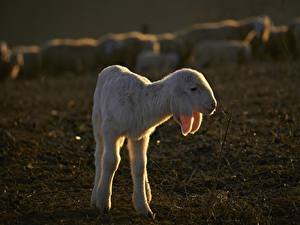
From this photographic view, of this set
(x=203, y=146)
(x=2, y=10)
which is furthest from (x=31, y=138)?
(x=2, y=10)

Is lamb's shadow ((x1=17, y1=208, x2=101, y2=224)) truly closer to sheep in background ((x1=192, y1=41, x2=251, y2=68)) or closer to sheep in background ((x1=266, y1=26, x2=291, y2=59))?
sheep in background ((x1=266, y1=26, x2=291, y2=59))

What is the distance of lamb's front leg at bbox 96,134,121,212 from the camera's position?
18.5 feet

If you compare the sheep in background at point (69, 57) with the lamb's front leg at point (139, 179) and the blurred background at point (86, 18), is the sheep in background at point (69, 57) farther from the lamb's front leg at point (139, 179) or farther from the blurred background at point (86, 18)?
the blurred background at point (86, 18)

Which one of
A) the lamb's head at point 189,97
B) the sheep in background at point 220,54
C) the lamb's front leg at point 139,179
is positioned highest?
the lamb's head at point 189,97

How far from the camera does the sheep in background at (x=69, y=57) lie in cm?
1920

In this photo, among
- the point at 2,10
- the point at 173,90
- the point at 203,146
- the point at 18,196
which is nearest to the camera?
the point at 173,90

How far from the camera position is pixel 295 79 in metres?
Result: 11.6

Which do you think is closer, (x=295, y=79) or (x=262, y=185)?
(x=262, y=185)

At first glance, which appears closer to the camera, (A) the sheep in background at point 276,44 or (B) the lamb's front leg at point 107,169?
(B) the lamb's front leg at point 107,169

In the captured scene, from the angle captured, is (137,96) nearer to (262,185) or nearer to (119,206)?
(119,206)

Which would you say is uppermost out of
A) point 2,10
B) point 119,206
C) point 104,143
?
point 104,143

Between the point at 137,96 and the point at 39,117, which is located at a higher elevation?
the point at 137,96

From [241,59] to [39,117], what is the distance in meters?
8.38

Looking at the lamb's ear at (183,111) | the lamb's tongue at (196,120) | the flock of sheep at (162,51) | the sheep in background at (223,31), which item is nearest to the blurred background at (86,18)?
the sheep in background at (223,31)
